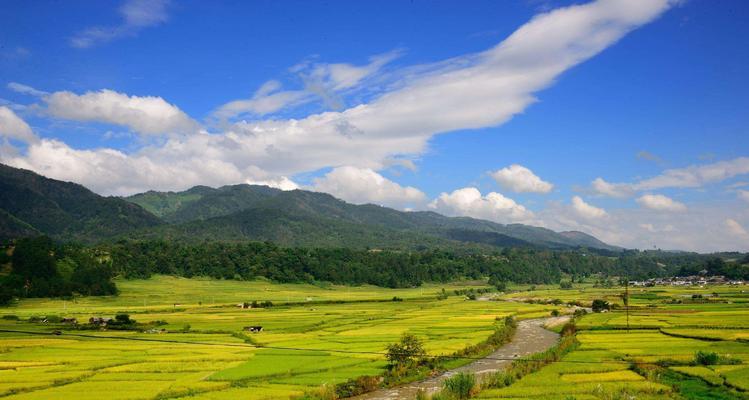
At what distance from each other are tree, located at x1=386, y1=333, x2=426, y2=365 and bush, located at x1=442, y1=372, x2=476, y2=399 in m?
9.40

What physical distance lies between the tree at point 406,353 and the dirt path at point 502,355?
237cm

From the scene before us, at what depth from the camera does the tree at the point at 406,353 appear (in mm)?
46000

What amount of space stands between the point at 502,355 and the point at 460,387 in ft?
68.7

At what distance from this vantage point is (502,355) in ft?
182

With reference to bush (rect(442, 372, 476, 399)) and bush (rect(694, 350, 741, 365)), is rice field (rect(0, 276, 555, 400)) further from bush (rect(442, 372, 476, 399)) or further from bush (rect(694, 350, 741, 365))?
bush (rect(694, 350, 741, 365))

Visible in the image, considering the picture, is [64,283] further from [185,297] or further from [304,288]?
[304,288]

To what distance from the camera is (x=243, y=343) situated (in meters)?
60.2

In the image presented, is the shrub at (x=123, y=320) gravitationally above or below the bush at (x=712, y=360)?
below

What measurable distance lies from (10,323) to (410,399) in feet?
231

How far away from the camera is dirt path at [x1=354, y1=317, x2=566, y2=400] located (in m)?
40.0

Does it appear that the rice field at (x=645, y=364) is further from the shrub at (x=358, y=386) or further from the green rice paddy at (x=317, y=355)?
the shrub at (x=358, y=386)

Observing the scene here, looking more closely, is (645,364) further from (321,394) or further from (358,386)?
(321,394)

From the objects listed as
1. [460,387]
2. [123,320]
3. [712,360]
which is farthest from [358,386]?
[123,320]

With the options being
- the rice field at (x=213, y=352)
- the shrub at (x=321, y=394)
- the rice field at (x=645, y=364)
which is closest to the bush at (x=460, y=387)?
the rice field at (x=645, y=364)
